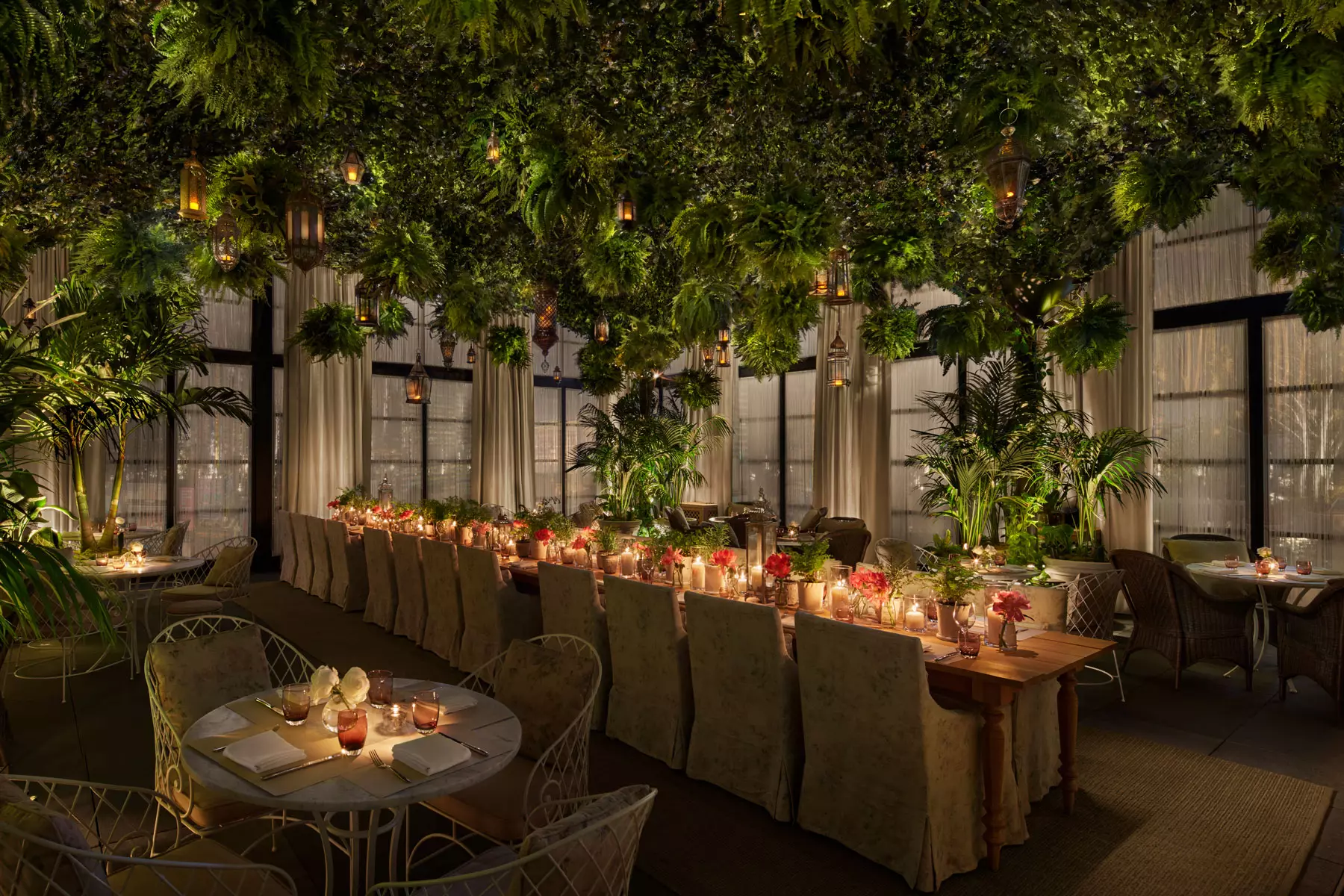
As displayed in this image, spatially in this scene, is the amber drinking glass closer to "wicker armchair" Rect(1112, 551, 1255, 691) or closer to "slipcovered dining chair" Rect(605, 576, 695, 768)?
"slipcovered dining chair" Rect(605, 576, 695, 768)

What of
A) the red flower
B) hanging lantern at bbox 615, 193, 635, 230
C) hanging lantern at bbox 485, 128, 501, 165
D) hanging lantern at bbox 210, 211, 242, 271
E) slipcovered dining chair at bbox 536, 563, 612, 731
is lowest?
slipcovered dining chair at bbox 536, 563, 612, 731

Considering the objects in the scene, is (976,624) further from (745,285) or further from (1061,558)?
(745,285)

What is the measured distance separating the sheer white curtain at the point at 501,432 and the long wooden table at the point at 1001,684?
961 cm

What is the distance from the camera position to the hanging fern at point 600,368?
8555 millimetres

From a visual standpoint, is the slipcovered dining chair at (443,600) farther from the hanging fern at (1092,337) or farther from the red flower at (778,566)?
the hanging fern at (1092,337)

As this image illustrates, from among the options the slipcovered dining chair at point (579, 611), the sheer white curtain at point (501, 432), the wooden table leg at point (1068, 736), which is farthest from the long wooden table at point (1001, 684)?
the sheer white curtain at point (501, 432)

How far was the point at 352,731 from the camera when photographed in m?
2.35

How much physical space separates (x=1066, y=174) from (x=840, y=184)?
1.91m

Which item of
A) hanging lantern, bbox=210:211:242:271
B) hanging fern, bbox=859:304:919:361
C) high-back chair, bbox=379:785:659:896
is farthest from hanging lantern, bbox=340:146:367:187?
hanging fern, bbox=859:304:919:361

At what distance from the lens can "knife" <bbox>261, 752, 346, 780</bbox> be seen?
221 centimetres

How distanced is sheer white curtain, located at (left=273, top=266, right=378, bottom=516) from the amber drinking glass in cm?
928

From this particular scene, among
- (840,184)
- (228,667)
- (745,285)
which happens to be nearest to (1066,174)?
(840,184)

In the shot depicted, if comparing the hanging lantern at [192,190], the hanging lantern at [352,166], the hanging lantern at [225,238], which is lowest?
the hanging lantern at [225,238]

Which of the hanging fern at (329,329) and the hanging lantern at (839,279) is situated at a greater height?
the hanging fern at (329,329)
